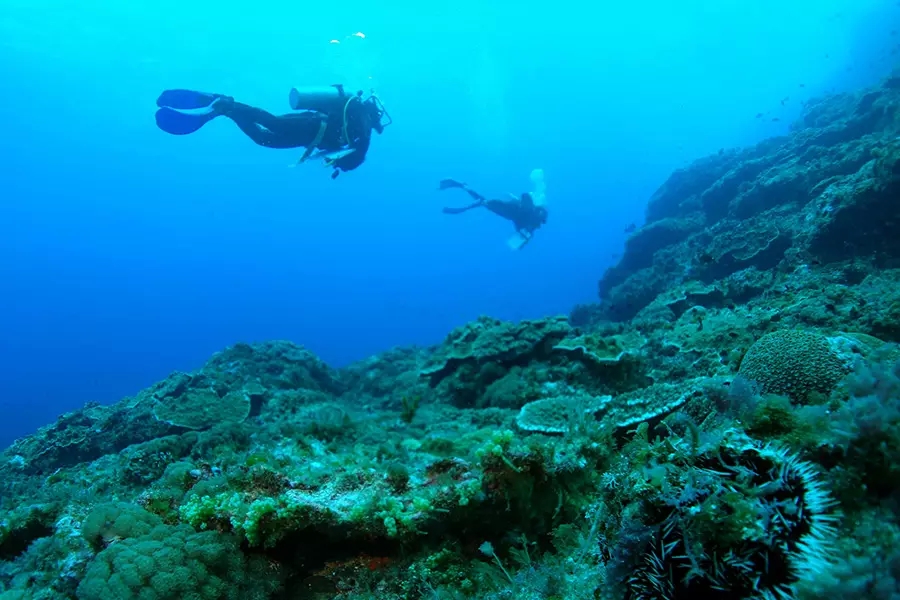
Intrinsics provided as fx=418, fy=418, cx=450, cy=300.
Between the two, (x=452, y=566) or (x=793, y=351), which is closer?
(x=452, y=566)

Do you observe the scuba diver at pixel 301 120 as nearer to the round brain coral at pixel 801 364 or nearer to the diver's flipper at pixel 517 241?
the diver's flipper at pixel 517 241

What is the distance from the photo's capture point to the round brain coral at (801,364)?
3393mm

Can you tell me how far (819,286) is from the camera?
8445 millimetres

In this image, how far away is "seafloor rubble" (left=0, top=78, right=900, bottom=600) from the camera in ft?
5.13

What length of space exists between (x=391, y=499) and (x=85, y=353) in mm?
108546

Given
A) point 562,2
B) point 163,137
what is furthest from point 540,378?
point 163,137

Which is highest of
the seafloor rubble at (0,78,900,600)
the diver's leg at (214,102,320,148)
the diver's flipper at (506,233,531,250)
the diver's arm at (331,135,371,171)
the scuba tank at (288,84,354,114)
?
the diver's flipper at (506,233,531,250)

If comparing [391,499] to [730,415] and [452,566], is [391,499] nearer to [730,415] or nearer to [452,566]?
[452,566]

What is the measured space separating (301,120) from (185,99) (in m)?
2.64

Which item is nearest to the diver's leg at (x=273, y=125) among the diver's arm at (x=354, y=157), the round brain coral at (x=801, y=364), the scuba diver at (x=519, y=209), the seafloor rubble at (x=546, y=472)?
the diver's arm at (x=354, y=157)

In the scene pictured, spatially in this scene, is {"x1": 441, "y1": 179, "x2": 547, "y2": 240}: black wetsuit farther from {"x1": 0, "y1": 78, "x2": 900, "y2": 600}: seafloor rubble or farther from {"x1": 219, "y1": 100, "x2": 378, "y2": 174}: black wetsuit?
{"x1": 0, "y1": 78, "x2": 900, "y2": 600}: seafloor rubble

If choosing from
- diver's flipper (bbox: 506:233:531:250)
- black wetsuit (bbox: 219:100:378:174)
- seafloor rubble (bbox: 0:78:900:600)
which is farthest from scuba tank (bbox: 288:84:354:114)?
diver's flipper (bbox: 506:233:531:250)

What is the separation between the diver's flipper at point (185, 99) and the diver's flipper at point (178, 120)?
21 cm

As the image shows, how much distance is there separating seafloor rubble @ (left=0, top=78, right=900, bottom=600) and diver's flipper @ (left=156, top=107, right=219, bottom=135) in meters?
6.00
